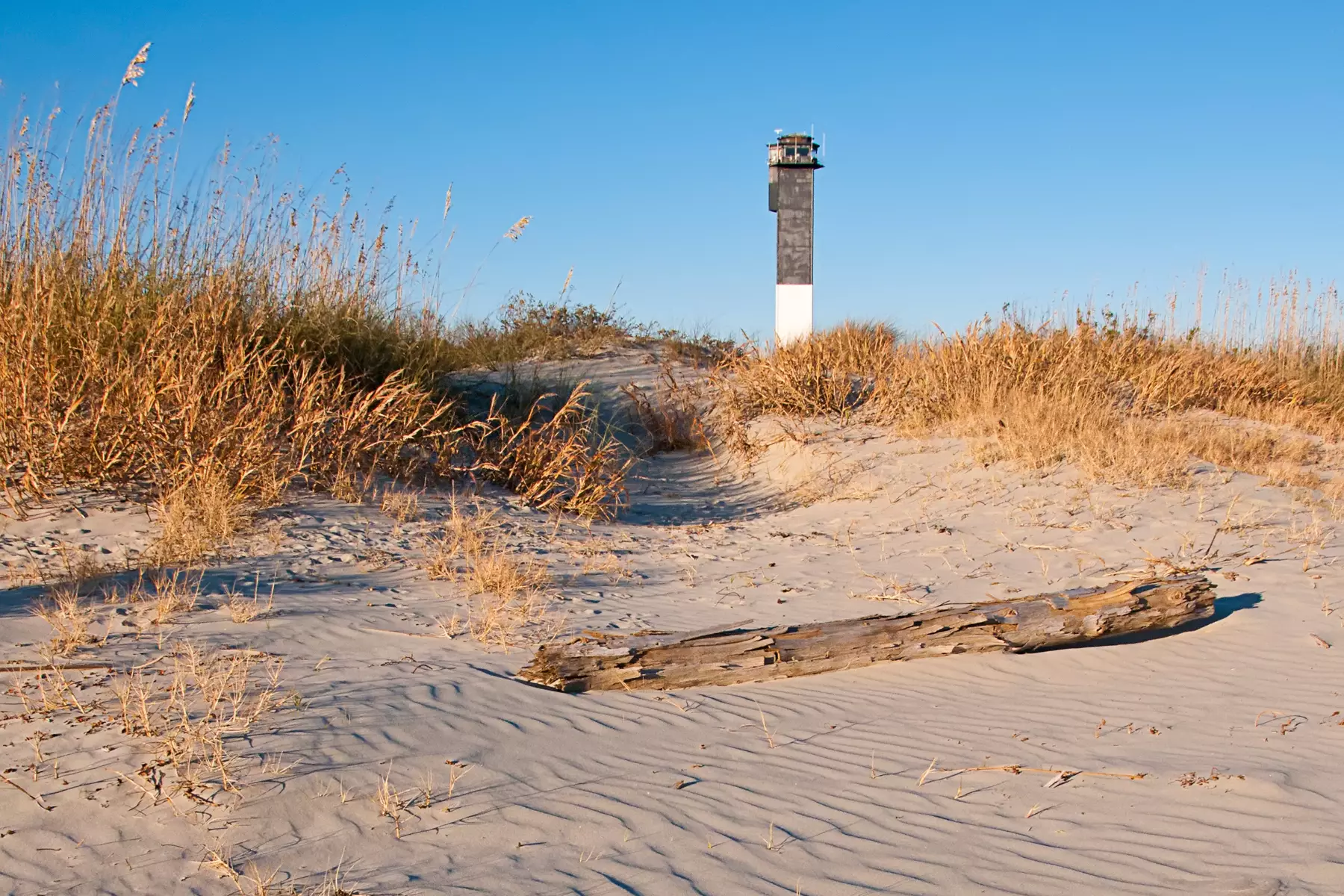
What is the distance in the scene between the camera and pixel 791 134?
13734mm

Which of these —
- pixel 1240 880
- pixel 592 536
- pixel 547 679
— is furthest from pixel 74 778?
pixel 592 536

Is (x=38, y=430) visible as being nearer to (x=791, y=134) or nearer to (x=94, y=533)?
(x=94, y=533)

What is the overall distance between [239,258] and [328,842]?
6336mm

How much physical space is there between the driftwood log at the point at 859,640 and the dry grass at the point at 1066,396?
3.36m

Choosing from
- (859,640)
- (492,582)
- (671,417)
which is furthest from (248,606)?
(671,417)

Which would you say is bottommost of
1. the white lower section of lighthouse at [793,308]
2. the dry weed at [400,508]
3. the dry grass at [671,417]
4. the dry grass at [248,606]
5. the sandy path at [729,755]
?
the sandy path at [729,755]

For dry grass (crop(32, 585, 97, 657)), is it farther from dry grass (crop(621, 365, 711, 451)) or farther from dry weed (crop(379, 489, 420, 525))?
dry grass (crop(621, 365, 711, 451))

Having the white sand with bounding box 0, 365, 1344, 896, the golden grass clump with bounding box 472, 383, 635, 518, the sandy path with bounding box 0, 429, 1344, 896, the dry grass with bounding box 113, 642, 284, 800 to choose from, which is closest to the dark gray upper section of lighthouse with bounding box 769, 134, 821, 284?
the golden grass clump with bounding box 472, 383, 635, 518

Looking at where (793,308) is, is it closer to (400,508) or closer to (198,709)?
(400,508)

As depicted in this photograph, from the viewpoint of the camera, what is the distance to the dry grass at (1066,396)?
355 inches

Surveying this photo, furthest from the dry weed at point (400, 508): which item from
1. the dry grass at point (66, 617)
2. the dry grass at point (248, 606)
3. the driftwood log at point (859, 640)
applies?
the driftwood log at point (859, 640)

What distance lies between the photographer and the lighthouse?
44.9ft

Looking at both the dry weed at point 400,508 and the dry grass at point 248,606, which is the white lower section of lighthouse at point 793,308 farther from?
the dry grass at point 248,606

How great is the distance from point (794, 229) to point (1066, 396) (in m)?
5.02
